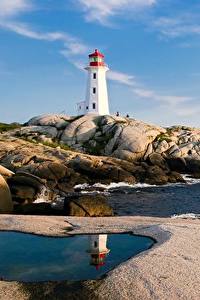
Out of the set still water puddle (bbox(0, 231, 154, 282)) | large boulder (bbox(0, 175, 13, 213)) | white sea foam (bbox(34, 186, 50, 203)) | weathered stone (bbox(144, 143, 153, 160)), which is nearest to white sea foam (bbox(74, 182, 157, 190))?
white sea foam (bbox(34, 186, 50, 203))

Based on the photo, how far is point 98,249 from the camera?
61.6 feet

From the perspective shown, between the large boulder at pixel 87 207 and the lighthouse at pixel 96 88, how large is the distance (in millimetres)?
65172

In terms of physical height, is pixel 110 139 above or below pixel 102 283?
above

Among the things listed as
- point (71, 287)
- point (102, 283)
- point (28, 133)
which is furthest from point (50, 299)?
point (28, 133)

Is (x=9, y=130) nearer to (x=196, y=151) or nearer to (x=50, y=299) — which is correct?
(x=196, y=151)

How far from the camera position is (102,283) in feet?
45.4

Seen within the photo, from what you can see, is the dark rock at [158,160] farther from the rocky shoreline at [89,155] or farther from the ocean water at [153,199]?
the ocean water at [153,199]

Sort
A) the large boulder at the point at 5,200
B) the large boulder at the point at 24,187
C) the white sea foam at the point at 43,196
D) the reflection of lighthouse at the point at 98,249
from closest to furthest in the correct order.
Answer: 1. the reflection of lighthouse at the point at 98,249
2. the large boulder at the point at 5,200
3. the large boulder at the point at 24,187
4. the white sea foam at the point at 43,196

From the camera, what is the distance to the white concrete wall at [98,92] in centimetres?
9575

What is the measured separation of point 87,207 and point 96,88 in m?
69.1

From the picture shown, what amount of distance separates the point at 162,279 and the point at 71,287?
3017 mm

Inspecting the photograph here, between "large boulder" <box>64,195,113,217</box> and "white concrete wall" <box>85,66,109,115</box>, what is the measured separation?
65023mm

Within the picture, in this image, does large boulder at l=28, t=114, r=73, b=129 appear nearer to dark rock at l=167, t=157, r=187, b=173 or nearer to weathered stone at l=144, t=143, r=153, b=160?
weathered stone at l=144, t=143, r=153, b=160

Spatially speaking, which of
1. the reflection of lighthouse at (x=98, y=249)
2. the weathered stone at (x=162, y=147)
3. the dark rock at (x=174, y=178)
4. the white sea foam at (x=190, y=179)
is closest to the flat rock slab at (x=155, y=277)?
the reflection of lighthouse at (x=98, y=249)
